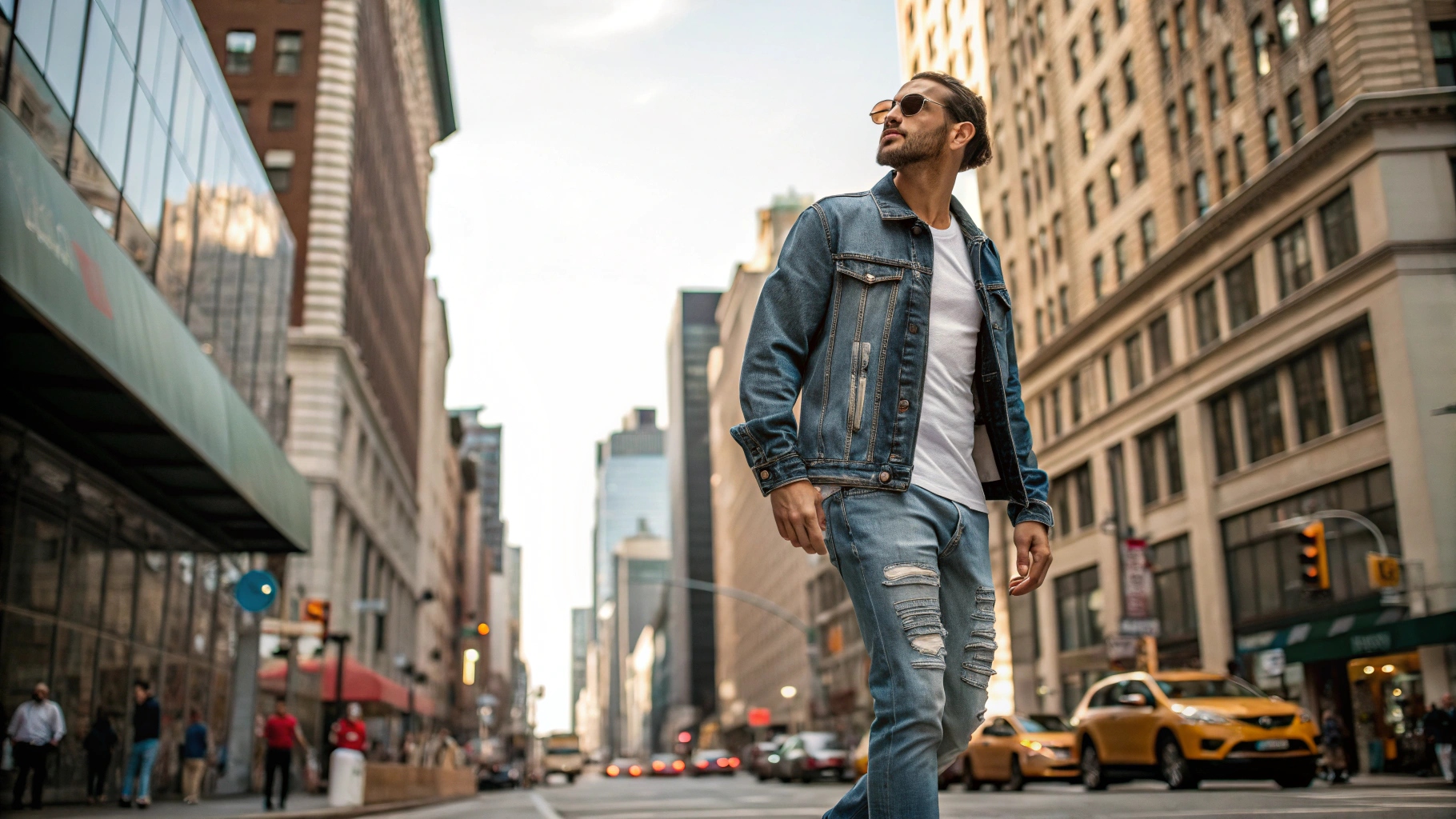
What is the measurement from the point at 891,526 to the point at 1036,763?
19.5 metres

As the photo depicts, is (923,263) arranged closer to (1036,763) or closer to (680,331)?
(1036,763)

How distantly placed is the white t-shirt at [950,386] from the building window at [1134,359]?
131 feet

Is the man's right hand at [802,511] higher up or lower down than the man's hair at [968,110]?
lower down

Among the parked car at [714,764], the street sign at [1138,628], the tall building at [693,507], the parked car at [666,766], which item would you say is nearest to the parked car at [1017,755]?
the street sign at [1138,628]

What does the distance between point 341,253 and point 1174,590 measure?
88.0 feet

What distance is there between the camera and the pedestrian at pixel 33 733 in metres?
15.9

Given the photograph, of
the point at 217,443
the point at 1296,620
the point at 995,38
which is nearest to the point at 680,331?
the point at 995,38

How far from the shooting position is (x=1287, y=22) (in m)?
33.7

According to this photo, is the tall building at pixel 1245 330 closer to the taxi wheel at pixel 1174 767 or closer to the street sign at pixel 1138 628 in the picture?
the street sign at pixel 1138 628

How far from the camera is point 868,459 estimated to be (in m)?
3.38

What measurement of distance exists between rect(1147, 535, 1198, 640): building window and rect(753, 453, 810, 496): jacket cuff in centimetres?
3694

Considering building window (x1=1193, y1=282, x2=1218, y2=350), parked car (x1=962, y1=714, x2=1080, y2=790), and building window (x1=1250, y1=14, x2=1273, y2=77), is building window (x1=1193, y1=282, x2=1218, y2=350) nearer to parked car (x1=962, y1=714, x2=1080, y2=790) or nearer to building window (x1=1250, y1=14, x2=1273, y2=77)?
building window (x1=1250, y1=14, x2=1273, y2=77)

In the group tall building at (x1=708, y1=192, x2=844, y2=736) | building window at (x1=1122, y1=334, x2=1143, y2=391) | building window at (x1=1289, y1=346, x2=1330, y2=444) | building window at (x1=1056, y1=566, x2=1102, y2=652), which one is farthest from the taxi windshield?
tall building at (x1=708, y1=192, x2=844, y2=736)

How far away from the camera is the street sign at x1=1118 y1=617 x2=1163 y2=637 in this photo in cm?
3197
